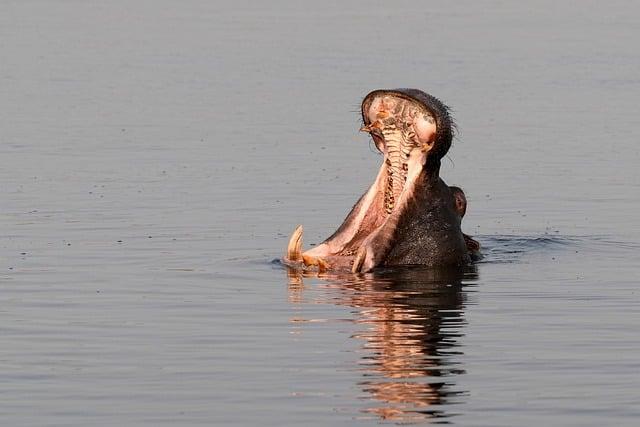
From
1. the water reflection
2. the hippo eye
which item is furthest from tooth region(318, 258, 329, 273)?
the hippo eye

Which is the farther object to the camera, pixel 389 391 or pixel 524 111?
pixel 524 111

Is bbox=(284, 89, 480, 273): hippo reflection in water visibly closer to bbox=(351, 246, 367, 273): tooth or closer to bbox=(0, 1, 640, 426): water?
bbox=(351, 246, 367, 273): tooth

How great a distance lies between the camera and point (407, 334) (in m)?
13.6

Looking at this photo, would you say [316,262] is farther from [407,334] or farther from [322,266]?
[407,334]

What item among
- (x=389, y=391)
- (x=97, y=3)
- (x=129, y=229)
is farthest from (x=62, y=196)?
(x=97, y=3)

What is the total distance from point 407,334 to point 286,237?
556 centimetres

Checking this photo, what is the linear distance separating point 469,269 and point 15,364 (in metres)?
5.74

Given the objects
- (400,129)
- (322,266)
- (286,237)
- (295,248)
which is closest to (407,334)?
(400,129)

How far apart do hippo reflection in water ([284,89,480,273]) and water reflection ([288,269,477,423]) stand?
0.62 feet

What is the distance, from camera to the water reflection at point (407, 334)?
37.5 ft

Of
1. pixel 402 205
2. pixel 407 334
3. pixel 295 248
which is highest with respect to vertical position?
pixel 402 205

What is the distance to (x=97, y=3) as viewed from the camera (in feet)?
174

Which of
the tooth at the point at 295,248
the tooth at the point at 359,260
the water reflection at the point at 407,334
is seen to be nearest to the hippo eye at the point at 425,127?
the tooth at the point at 359,260

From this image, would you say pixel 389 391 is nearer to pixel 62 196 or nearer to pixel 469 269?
pixel 469 269
